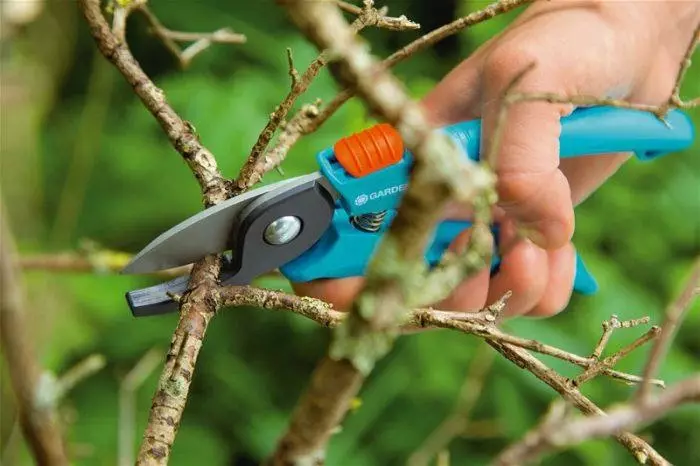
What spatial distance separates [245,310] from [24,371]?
1.09 m

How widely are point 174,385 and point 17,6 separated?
0.73 m

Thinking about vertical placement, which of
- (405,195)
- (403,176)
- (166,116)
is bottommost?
(405,195)

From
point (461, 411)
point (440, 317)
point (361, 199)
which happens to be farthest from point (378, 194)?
point (461, 411)

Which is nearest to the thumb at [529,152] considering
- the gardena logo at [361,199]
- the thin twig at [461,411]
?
the gardena logo at [361,199]

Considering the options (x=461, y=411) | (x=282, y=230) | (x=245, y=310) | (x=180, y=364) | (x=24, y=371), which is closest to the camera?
(x=24, y=371)

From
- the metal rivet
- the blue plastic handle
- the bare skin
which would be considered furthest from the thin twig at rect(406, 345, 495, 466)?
the metal rivet

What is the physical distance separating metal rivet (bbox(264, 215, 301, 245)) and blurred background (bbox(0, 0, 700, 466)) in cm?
60

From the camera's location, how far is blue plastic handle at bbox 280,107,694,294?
2.16 ft

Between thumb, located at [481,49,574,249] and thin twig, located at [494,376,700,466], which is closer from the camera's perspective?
thin twig, located at [494,376,700,466]

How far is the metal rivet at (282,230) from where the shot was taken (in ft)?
2.14

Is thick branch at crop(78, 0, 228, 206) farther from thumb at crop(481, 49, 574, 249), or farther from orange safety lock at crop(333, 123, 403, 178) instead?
thumb at crop(481, 49, 574, 249)

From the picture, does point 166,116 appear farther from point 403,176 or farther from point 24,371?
point 24,371

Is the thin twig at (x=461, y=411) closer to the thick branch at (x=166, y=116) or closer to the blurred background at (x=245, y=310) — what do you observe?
the blurred background at (x=245, y=310)

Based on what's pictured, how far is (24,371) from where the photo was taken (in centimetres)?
31
